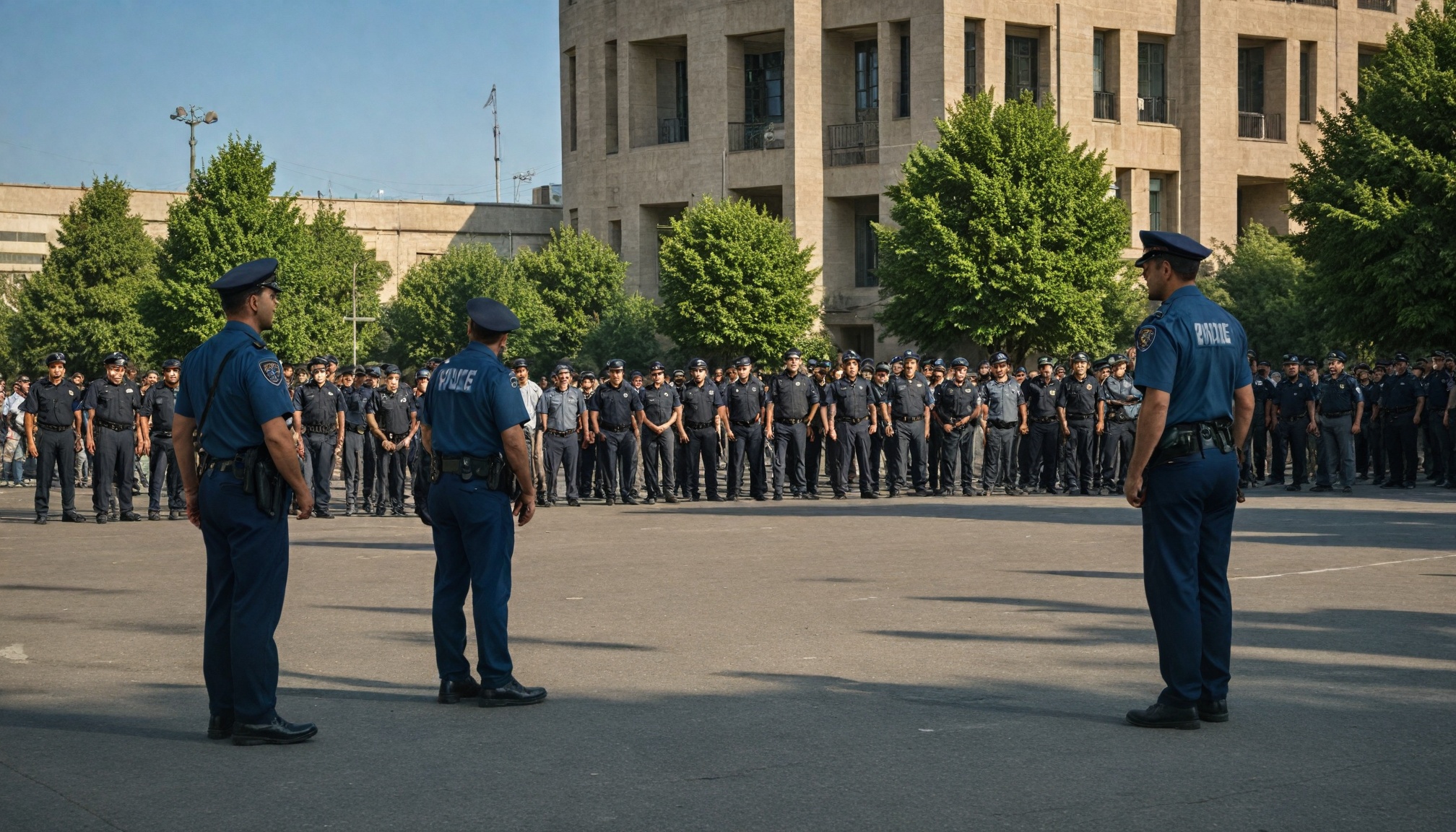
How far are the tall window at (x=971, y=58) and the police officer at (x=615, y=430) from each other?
31307mm

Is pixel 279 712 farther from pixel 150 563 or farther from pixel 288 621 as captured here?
pixel 150 563

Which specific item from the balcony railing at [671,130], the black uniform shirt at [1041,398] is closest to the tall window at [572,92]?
the balcony railing at [671,130]

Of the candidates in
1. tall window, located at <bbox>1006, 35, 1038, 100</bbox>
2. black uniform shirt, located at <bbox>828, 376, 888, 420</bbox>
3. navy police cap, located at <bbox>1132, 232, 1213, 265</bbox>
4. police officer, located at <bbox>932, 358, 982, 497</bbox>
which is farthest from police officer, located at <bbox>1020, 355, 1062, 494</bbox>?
tall window, located at <bbox>1006, 35, 1038, 100</bbox>

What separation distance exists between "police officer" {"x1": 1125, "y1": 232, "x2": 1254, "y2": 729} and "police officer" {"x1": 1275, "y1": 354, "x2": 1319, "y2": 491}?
17.3m

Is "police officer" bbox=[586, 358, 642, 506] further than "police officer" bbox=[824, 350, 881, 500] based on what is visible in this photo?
No

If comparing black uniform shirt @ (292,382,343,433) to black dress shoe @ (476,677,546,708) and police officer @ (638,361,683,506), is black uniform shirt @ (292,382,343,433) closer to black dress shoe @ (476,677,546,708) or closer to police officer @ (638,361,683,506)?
police officer @ (638,361,683,506)

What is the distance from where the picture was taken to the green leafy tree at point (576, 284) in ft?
180

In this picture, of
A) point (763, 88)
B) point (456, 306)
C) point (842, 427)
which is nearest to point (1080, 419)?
point (842, 427)

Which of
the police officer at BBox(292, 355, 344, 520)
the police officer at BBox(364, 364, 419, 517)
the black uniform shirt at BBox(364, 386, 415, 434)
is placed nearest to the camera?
the police officer at BBox(292, 355, 344, 520)

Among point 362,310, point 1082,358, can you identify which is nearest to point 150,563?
point 1082,358

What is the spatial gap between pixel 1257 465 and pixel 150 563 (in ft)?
61.4

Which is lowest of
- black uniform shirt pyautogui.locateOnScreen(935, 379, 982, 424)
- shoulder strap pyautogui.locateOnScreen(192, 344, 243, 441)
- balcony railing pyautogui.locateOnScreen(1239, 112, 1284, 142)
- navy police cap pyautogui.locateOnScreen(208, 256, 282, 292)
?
black uniform shirt pyautogui.locateOnScreen(935, 379, 982, 424)

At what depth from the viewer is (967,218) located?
40.7 metres

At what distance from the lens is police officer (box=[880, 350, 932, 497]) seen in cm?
2295
